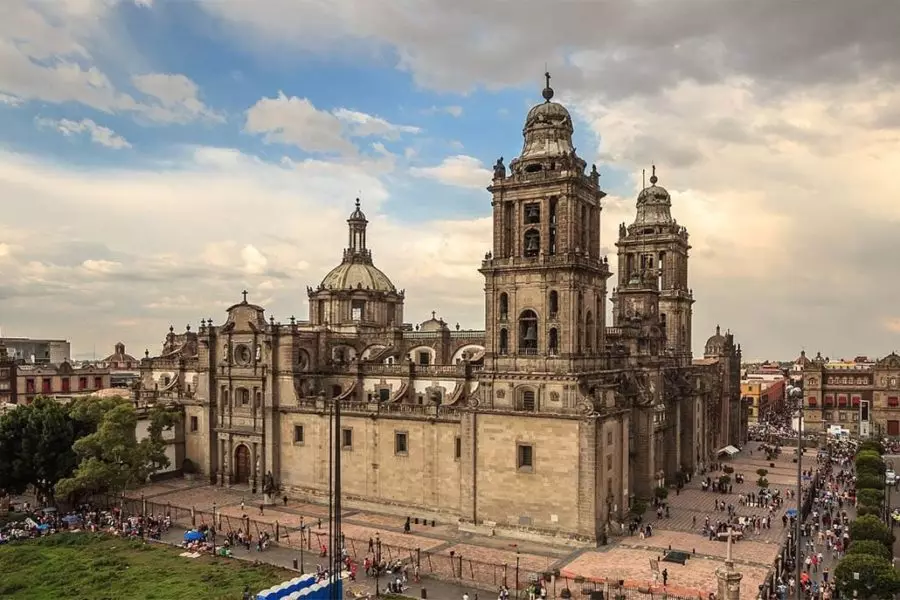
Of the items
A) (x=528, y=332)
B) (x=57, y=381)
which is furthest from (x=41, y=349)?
(x=528, y=332)

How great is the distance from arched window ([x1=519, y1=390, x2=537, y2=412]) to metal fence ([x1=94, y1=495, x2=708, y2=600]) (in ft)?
32.1

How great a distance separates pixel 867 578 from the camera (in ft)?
109

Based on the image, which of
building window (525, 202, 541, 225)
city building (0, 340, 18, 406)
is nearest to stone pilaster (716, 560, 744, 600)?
building window (525, 202, 541, 225)

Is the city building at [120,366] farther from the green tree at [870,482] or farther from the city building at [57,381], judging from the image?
the green tree at [870,482]

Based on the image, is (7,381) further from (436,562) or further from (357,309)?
(436,562)

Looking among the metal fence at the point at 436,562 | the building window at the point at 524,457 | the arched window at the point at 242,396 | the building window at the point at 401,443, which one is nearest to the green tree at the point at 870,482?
the metal fence at the point at 436,562

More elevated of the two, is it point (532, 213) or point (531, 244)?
point (532, 213)

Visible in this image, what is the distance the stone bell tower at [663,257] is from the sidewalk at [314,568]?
43.5 m

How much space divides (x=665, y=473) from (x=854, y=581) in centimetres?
3008

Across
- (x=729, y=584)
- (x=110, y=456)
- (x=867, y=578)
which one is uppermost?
(x=110, y=456)

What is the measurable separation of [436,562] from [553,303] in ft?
55.4

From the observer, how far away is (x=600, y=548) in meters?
43.5

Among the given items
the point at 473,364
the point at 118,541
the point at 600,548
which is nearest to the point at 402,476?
the point at 473,364

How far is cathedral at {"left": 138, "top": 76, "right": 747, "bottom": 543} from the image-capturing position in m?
45.7
